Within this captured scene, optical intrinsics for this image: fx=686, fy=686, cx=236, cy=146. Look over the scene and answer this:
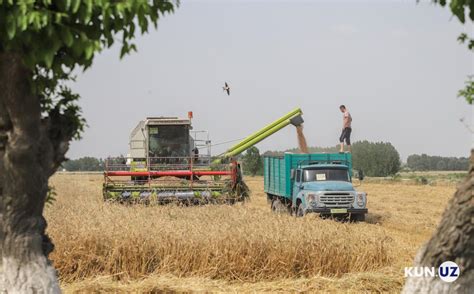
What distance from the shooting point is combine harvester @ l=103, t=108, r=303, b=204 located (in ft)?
61.9

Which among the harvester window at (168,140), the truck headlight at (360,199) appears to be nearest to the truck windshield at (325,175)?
the truck headlight at (360,199)

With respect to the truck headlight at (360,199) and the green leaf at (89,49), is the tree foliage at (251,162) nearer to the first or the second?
the truck headlight at (360,199)

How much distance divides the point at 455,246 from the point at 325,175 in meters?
13.6

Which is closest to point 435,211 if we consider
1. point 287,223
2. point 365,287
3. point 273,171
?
point 273,171

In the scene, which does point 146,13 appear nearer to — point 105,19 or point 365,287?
point 105,19

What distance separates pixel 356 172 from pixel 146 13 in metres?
14.3

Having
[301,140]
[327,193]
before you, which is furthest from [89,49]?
[301,140]

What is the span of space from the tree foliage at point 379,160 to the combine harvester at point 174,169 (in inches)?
1841

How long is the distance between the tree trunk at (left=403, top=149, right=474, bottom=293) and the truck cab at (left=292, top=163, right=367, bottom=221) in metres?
11.9

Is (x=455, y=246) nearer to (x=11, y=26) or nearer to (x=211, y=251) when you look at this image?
(x=11, y=26)

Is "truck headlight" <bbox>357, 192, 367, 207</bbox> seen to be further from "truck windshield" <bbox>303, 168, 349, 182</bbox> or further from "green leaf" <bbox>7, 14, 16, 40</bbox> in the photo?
"green leaf" <bbox>7, 14, 16, 40</bbox>

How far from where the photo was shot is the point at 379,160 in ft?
230

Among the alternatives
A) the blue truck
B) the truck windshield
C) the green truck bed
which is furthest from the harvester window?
the truck windshield

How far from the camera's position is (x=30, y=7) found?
15.0ft
